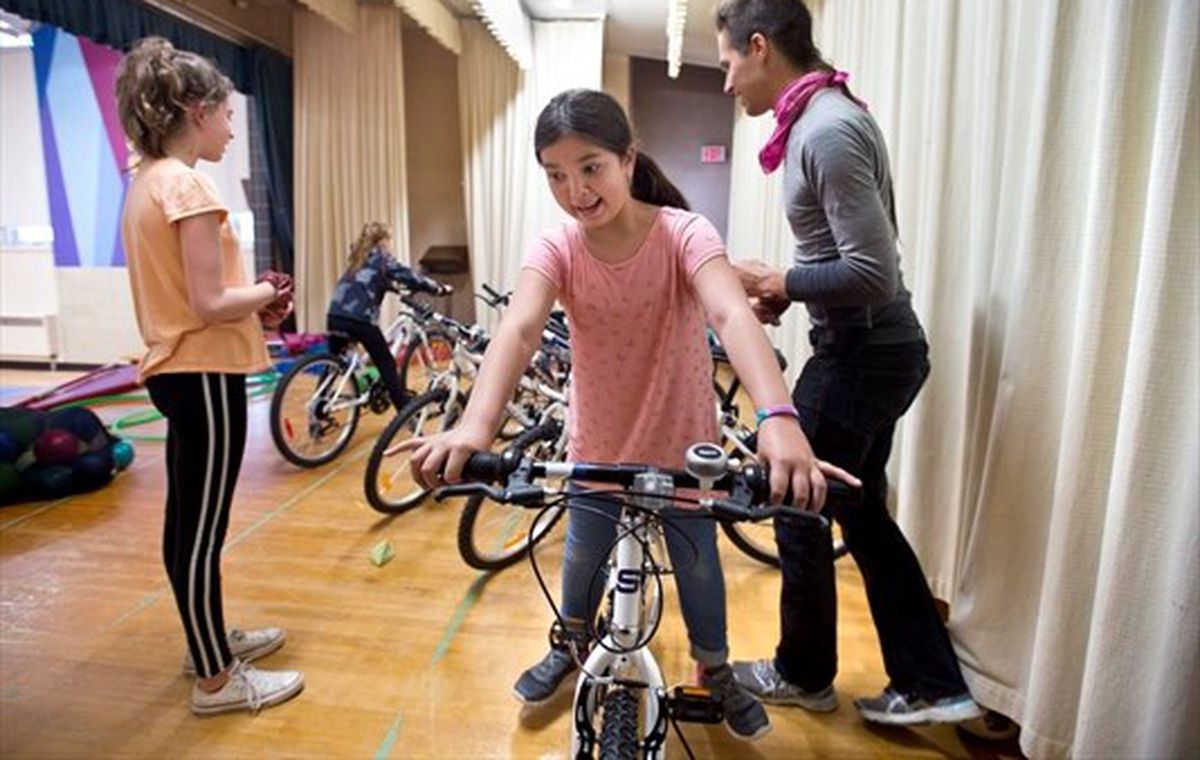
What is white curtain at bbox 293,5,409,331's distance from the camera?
5.38m

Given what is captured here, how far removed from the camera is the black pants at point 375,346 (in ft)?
10.6

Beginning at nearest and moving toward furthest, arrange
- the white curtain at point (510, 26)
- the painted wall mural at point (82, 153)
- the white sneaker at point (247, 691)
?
1. the white sneaker at point (247, 691)
2. the white curtain at point (510, 26)
3. the painted wall mural at point (82, 153)

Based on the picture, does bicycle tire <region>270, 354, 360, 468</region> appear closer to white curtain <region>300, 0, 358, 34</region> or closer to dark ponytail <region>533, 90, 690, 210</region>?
dark ponytail <region>533, 90, 690, 210</region>

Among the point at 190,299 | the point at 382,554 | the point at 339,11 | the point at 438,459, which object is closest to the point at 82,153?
the point at 339,11

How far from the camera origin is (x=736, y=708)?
1.47m

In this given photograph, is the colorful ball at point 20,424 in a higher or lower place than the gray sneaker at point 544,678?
higher

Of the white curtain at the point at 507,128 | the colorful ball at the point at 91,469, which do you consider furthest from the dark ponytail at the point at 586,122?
the white curtain at the point at 507,128

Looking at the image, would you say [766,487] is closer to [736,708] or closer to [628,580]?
[628,580]

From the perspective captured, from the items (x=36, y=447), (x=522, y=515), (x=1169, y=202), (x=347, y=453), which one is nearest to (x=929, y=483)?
(x=1169, y=202)

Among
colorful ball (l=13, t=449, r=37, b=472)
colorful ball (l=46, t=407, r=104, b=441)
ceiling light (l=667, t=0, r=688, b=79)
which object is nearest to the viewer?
colorful ball (l=13, t=449, r=37, b=472)

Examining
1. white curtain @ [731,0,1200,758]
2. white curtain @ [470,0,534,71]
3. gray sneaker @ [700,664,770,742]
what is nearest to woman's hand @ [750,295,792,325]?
white curtain @ [731,0,1200,758]

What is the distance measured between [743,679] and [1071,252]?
1144 mm

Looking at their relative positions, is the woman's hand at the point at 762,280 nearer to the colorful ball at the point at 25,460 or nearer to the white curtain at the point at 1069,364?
the white curtain at the point at 1069,364

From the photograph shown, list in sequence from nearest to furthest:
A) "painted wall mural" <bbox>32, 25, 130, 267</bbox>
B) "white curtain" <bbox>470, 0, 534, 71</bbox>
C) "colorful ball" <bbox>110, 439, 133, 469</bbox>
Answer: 1. "colorful ball" <bbox>110, 439, 133, 469</bbox>
2. "white curtain" <bbox>470, 0, 534, 71</bbox>
3. "painted wall mural" <bbox>32, 25, 130, 267</bbox>
